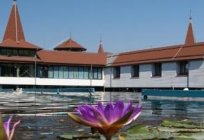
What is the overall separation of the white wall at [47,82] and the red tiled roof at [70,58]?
2074 millimetres

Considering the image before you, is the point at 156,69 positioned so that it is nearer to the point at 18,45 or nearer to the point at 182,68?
the point at 182,68

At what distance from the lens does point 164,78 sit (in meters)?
41.8

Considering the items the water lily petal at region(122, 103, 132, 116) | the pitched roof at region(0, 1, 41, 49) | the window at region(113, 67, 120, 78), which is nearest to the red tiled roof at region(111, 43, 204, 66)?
the window at region(113, 67, 120, 78)

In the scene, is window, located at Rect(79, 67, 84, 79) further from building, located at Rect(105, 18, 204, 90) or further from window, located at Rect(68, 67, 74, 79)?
building, located at Rect(105, 18, 204, 90)

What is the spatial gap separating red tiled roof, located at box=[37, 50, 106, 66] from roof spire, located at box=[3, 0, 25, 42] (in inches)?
294

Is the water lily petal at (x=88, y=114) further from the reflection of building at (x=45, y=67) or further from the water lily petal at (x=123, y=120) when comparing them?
the reflection of building at (x=45, y=67)

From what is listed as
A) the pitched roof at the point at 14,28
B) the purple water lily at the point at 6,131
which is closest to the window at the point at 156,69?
the pitched roof at the point at 14,28

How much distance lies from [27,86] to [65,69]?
482 centimetres

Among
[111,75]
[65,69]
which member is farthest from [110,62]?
[65,69]

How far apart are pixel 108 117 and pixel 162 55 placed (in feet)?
138

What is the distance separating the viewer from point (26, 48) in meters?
47.2

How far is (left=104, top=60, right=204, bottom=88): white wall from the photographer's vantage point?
125ft

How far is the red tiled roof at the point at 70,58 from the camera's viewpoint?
47.8 meters

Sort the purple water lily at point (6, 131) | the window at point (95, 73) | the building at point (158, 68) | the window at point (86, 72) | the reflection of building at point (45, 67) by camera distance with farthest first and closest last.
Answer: the window at point (95, 73) → the window at point (86, 72) → the reflection of building at point (45, 67) → the building at point (158, 68) → the purple water lily at point (6, 131)
